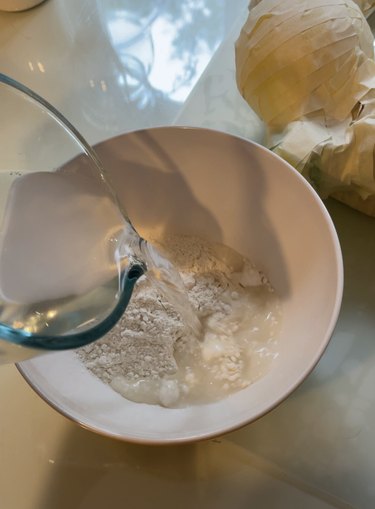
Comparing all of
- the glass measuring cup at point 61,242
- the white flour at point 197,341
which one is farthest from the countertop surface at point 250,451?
the glass measuring cup at point 61,242

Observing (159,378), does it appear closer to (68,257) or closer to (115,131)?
(68,257)

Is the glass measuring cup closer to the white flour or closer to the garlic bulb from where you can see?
the white flour

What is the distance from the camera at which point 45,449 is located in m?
0.54

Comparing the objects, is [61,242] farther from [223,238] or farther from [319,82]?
[319,82]

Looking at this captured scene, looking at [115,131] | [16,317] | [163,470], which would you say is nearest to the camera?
[16,317]

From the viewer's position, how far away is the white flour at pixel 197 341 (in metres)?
0.53

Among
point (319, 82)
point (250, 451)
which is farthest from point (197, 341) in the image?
point (319, 82)

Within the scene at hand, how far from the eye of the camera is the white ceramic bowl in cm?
46

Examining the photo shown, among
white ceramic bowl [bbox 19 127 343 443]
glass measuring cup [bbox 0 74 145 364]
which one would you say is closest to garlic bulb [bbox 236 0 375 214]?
white ceramic bowl [bbox 19 127 343 443]

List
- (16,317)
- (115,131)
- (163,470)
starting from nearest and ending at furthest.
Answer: (16,317) → (163,470) → (115,131)

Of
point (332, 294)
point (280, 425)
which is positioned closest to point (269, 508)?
point (280, 425)

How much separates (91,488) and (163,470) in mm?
66

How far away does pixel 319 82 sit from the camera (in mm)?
607

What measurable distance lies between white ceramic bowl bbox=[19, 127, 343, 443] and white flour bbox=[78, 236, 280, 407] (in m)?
0.02
